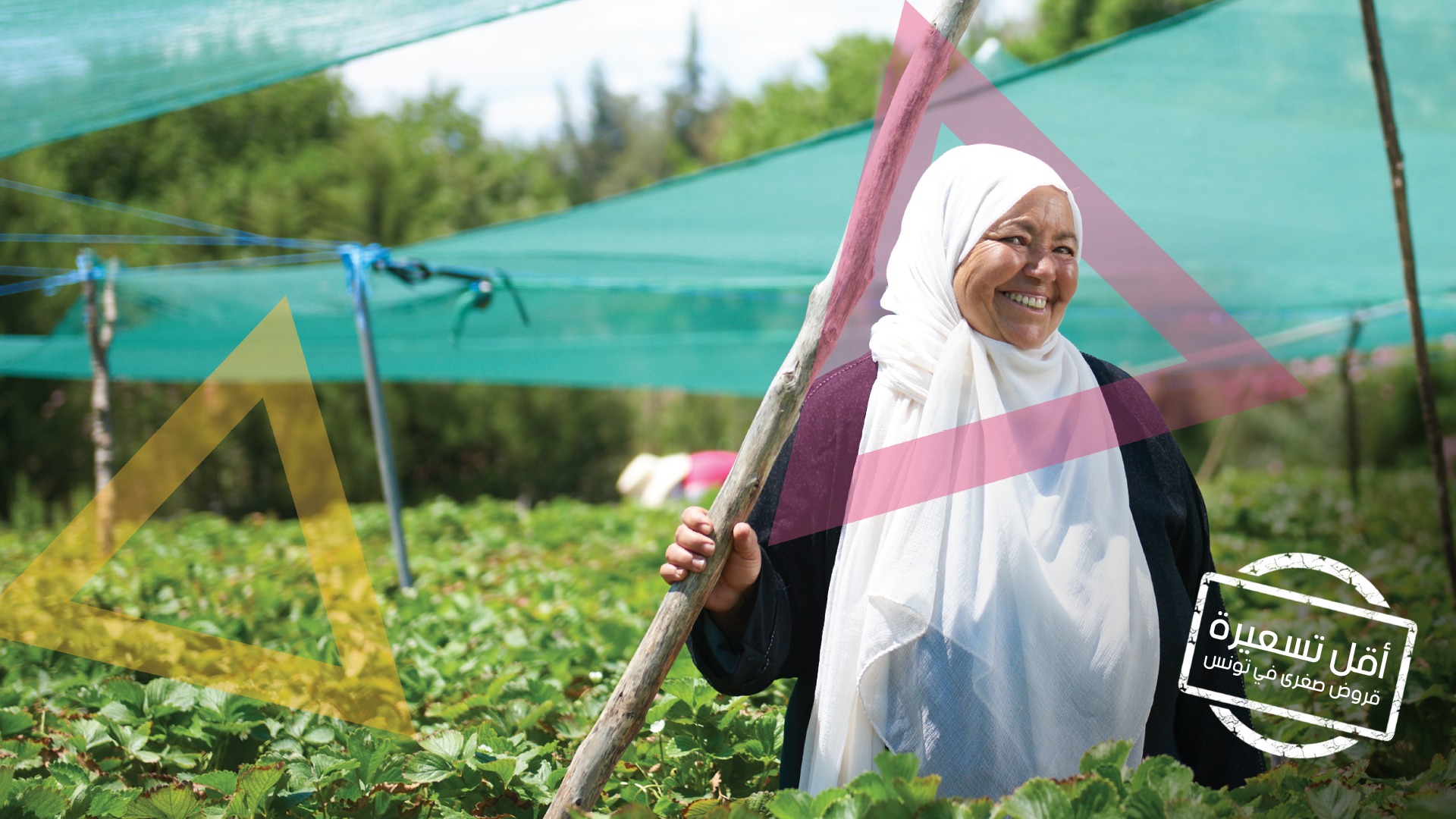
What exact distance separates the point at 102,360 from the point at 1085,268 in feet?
15.1

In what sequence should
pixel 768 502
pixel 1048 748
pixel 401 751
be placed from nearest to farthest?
pixel 1048 748, pixel 768 502, pixel 401 751

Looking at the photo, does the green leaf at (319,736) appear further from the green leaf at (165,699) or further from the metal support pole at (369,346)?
the metal support pole at (369,346)

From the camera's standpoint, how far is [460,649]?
281 centimetres

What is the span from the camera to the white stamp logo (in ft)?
5.10

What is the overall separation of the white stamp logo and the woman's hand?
0.64m

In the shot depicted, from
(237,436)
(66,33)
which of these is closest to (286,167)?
(237,436)

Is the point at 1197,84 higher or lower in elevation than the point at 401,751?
higher

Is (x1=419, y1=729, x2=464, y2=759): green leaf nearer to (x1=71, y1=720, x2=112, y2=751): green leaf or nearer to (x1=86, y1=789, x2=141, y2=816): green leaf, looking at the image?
(x1=86, y1=789, x2=141, y2=816): green leaf

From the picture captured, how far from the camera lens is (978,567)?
1.42m

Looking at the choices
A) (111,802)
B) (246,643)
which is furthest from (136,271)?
(111,802)

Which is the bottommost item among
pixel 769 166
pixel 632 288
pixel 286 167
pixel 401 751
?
pixel 401 751

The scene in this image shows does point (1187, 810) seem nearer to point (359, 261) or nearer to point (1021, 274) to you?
point (1021, 274)

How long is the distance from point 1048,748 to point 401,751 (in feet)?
4.00

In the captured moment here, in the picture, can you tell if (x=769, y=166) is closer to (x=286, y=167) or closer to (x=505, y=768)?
(x=505, y=768)
